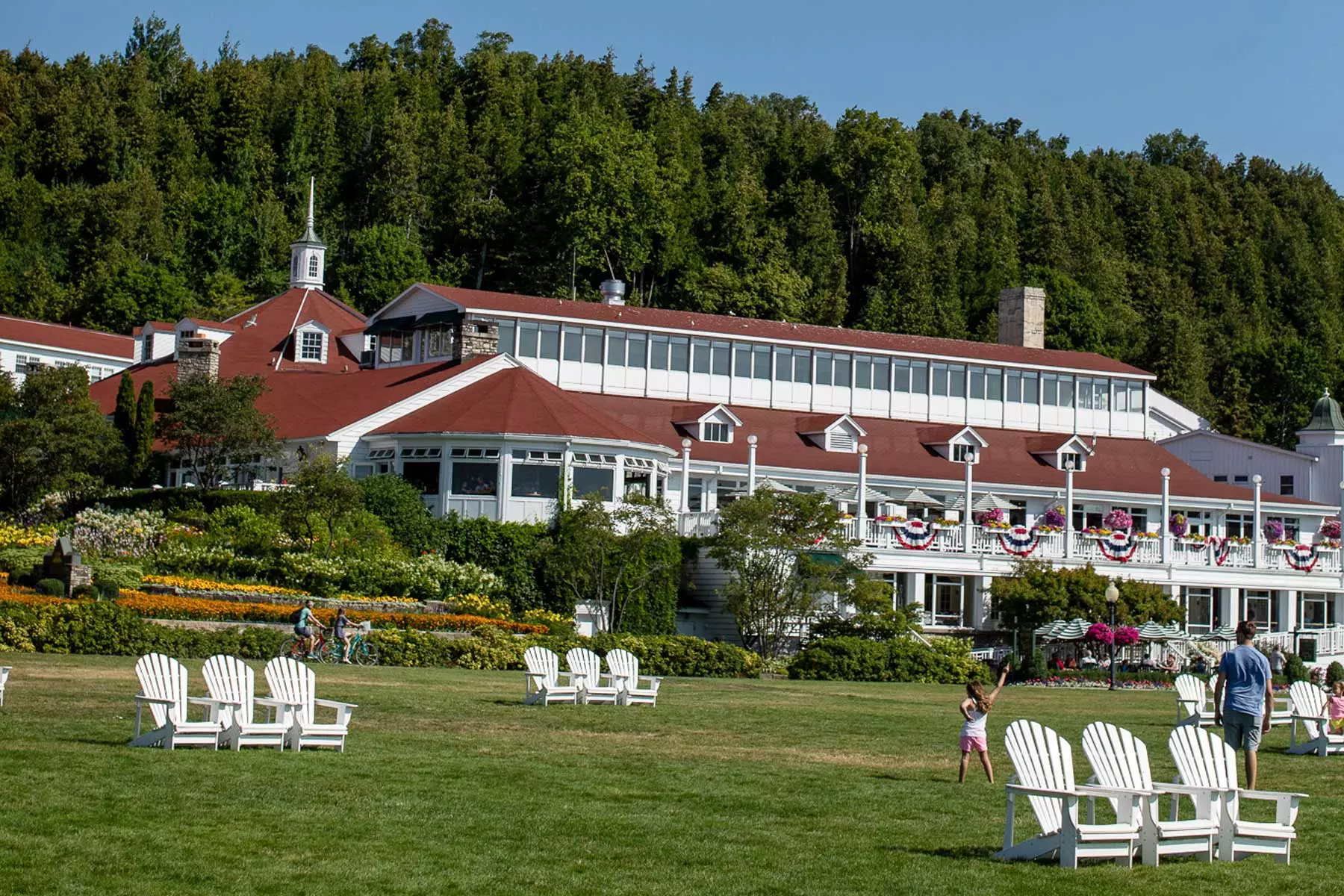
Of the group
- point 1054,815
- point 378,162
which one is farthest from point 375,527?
point 378,162

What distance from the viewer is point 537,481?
47.5 meters

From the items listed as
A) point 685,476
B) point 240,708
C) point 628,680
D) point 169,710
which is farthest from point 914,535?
point 169,710

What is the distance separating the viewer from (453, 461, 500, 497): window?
47375 mm

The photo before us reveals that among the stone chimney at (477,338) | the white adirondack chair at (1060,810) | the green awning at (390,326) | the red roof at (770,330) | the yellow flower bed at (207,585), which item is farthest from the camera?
the green awning at (390,326)

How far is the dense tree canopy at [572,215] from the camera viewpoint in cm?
8888

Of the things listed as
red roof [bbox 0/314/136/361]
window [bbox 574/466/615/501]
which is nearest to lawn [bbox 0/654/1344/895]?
window [bbox 574/466/615/501]

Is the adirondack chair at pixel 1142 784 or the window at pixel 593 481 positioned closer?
the adirondack chair at pixel 1142 784

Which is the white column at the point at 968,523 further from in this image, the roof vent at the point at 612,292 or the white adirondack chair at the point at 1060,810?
the white adirondack chair at the point at 1060,810

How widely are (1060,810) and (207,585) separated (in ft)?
90.4

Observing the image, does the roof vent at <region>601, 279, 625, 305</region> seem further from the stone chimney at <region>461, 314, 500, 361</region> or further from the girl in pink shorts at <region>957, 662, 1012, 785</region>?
the girl in pink shorts at <region>957, 662, 1012, 785</region>

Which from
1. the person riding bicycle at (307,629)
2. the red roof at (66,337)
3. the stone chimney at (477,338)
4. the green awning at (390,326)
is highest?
the red roof at (66,337)

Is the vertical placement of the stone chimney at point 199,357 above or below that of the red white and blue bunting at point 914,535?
above

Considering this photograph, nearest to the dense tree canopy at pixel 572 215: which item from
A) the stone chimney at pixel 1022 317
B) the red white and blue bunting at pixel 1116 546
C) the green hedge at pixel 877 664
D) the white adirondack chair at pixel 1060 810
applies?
the stone chimney at pixel 1022 317

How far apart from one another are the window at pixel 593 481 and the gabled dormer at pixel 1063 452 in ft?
62.3
